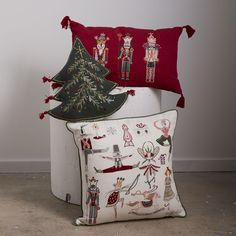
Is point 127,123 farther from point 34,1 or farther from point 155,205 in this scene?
point 34,1

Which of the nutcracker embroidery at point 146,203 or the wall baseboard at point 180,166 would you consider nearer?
the nutcracker embroidery at point 146,203

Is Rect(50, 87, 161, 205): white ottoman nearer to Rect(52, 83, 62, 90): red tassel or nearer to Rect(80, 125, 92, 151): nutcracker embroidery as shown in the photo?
Rect(52, 83, 62, 90): red tassel

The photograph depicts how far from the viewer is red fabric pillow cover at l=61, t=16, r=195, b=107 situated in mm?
1960

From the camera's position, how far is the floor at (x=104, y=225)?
1718 millimetres

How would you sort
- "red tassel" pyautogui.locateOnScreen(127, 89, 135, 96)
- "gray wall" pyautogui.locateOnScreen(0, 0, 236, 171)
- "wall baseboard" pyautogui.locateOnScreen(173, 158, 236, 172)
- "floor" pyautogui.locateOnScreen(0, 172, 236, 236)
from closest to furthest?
"floor" pyautogui.locateOnScreen(0, 172, 236, 236)
"red tassel" pyautogui.locateOnScreen(127, 89, 135, 96)
"gray wall" pyautogui.locateOnScreen(0, 0, 236, 171)
"wall baseboard" pyautogui.locateOnScreen(173, 158, 236, 172)

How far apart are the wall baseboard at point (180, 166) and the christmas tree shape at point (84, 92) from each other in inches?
24.2

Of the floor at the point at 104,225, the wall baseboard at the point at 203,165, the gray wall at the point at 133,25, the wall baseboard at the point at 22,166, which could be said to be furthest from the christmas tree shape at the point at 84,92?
the wall baseboard at the point at 203,165

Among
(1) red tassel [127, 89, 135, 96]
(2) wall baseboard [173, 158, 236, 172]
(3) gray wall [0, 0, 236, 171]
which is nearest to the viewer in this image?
(1) red tassel [127, 89, 135, 96]

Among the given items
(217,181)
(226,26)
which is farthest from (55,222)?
(226,26)

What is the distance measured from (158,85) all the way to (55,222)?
2.02ft

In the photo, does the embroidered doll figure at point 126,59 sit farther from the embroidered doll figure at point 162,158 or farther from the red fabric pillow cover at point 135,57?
the embroidered doll figure at point 162,158

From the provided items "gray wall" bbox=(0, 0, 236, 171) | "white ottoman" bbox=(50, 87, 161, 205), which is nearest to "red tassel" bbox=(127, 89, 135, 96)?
"white ottoman" bbox=(50, 87, 161, 205)

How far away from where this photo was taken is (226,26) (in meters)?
2.41

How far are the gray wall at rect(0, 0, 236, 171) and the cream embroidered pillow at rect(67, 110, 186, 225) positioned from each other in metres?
0.68
